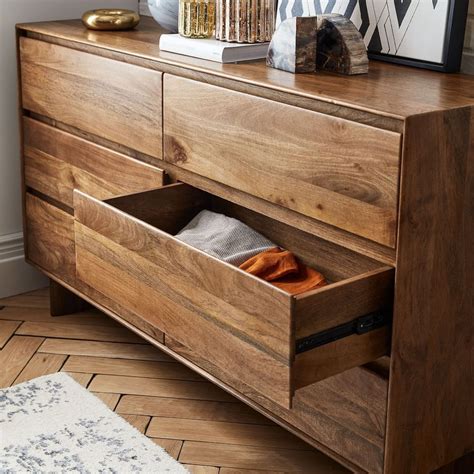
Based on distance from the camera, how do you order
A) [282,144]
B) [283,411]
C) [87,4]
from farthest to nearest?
[87,4] < [283,411] < [282,144]

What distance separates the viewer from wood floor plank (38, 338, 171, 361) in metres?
2.23

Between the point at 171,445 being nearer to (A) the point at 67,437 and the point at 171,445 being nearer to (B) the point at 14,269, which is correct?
(A) the point at 67,437

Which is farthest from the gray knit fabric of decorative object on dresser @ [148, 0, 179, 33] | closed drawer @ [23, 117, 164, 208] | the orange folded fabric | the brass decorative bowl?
the brass decorative bowl

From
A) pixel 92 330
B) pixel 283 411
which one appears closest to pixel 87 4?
pixel 92 330

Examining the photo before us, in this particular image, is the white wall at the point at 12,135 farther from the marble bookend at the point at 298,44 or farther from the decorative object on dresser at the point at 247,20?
the marble bookend at the point at 298,44

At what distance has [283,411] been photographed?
5.60 feet

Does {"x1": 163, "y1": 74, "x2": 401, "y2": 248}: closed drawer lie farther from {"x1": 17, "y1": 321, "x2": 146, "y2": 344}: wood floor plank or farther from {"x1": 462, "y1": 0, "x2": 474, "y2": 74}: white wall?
{"x1": 17, "y1": 321, "x2": 146, "y2": 344}: wood floor plank

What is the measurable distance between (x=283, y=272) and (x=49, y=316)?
1.02m

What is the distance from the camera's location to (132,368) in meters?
2.17

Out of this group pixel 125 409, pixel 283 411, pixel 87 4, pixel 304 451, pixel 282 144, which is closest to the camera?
pixel 282 144

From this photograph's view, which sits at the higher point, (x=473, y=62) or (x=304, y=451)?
(x=473, y=62)

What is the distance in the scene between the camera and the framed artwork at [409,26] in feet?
5.48

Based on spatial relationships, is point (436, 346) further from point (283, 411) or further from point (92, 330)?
point (92, 330)

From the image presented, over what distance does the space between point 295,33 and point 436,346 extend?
60 centimetres
